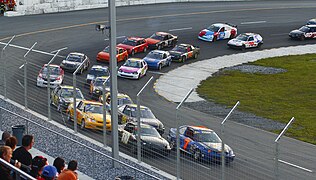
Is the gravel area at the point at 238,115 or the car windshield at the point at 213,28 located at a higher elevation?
the car windshield at the point at 213,28

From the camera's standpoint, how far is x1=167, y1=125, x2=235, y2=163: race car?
17797 millimetres

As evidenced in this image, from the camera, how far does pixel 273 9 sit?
2665 inches

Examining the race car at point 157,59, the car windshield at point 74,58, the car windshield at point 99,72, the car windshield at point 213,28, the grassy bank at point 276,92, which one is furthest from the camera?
the car windshield at point 213,28

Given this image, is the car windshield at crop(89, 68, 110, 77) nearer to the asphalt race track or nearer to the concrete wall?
the asphalt race track

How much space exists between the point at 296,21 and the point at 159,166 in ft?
148

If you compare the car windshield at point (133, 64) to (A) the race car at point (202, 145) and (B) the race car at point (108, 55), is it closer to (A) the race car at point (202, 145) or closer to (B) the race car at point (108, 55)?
(B) the race car at point (108, 55)

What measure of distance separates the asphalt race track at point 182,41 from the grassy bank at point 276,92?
3142 millimetres

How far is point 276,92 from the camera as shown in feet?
128

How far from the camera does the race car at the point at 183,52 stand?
152 feet

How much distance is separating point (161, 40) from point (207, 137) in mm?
31936

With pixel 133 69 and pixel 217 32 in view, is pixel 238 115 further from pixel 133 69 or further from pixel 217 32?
pixel 217 32

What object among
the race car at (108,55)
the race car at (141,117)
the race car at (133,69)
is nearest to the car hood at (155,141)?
the race car at (141,117)

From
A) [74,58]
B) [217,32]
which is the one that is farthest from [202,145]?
[217,32]

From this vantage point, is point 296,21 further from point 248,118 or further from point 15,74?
point 15,74
